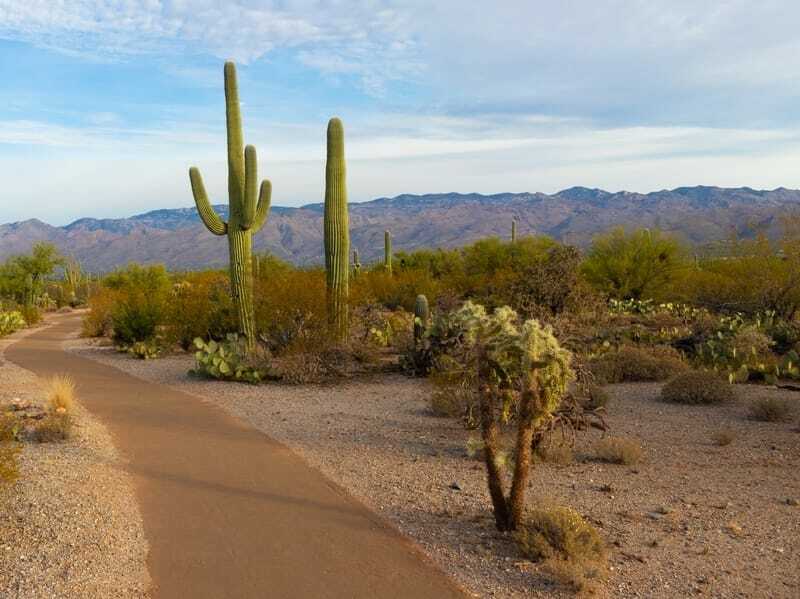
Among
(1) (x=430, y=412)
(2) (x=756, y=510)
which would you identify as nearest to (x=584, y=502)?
(2) (x=756, y=510)

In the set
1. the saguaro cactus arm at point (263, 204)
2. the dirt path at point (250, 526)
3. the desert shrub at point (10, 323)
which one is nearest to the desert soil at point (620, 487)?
→ the dirt path at point (250, 526)

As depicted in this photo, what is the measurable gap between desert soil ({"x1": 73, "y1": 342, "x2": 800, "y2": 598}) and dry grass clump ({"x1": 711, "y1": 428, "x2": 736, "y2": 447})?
0.32 ft

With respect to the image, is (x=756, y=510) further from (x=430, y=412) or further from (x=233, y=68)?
(x=233, y=68)

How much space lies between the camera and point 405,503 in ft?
26.4

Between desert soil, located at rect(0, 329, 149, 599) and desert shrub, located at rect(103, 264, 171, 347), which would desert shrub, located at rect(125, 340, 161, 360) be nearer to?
desert shrub, located at rect(103, 264, 171, 347)

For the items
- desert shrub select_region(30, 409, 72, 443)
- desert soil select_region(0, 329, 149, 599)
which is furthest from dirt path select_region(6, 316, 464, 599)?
desert shrub select_region(30, 409, 72, 443)

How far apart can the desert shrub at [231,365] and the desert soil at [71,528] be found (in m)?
6.41

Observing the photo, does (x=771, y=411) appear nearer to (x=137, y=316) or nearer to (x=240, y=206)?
(x=240, y=206)

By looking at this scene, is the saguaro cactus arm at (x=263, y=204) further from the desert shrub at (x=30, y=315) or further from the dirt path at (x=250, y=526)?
the desert shrub at (x=30, y=315)

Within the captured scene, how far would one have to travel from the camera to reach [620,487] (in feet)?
28.5

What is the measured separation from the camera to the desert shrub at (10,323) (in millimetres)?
31523

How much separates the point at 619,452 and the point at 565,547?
3.65m

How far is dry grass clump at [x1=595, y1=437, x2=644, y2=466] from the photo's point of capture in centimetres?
966

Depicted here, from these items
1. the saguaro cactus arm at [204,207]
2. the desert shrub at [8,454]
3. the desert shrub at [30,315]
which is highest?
the saguaro cactus arm at [204,207]
